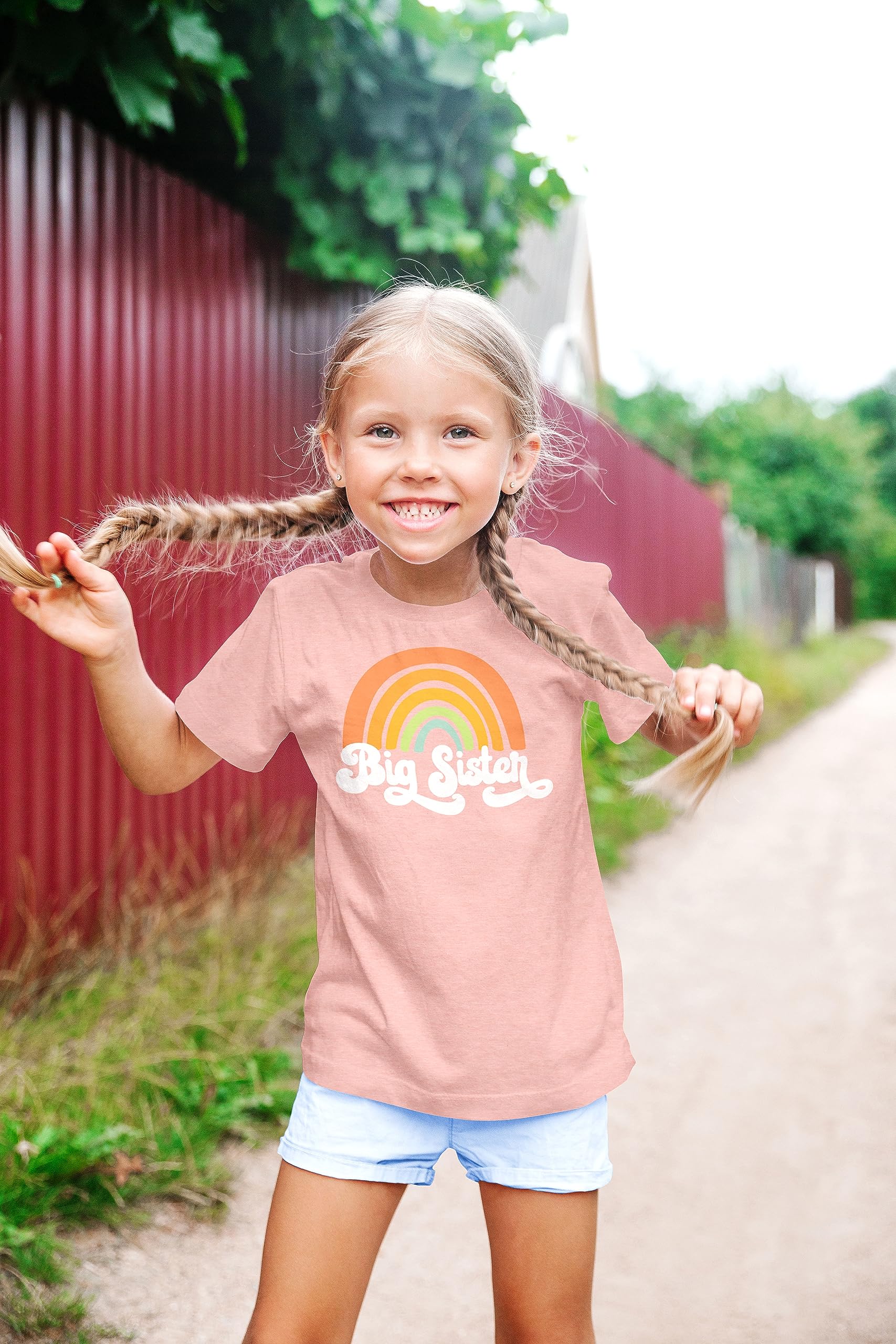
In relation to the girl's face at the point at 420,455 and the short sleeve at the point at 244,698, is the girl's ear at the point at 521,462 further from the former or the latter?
the short sleeve at the point at 244,698

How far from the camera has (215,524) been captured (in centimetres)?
159

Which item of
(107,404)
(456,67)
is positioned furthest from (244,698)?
(456,67)

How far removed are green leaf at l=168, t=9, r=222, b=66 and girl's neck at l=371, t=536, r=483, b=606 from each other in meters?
2.22

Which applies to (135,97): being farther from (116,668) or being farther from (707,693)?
(707,693)

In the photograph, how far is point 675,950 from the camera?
4.80m

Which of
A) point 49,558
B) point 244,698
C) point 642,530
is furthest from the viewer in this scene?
point 642,530

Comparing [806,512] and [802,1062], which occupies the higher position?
[806,512]

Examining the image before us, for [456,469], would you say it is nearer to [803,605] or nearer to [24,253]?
[24,253]

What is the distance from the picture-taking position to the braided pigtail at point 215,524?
150cm

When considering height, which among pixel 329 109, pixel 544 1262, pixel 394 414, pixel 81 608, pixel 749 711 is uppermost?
pixel 329 109

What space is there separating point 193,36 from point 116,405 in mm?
1114

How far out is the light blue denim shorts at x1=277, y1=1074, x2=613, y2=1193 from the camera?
4.67 ft

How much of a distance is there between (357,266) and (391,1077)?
330 cm

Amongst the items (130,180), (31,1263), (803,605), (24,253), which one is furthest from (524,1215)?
(803,605)
